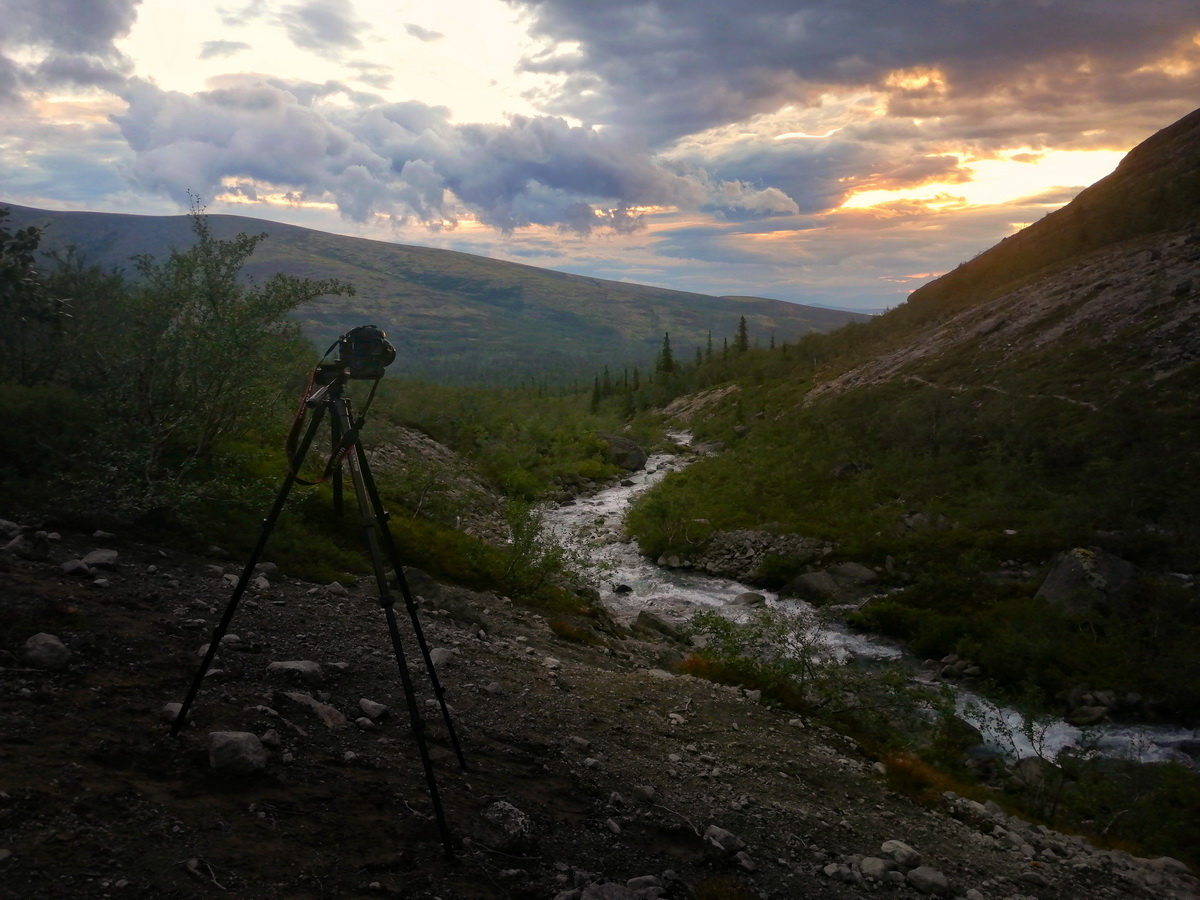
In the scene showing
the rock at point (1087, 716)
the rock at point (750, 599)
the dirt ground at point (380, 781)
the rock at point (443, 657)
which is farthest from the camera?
the rock at point (750, 599)

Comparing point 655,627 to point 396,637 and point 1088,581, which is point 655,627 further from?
point 396,637

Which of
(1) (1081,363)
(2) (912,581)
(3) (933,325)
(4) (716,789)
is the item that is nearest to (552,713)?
(4) (716,789)

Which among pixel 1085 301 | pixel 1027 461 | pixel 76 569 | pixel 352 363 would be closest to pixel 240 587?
pixel 352 363

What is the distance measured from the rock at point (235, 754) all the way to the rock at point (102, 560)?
14.6 ft

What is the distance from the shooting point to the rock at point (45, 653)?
19.0 feet

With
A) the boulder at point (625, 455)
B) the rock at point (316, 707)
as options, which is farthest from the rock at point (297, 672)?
the boulder at point (625, 455)

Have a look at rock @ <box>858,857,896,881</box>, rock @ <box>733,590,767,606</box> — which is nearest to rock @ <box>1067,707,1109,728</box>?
rock @ <box>733,590,767,606</box>

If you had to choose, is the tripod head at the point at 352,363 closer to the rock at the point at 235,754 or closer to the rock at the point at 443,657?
the rock at the point at 235,754

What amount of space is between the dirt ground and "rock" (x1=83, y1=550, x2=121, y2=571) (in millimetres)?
206

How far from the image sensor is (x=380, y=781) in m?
5.62

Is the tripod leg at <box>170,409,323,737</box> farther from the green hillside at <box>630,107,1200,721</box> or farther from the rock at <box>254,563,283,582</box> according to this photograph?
the green hillside at <box>630,107,1200,721</box>

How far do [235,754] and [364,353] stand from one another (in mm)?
3158

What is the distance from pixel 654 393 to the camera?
9212 centimetres

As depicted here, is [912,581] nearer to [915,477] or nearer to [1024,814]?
[915,477]
